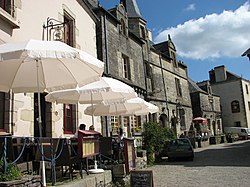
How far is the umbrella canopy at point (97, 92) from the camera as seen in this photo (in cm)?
672

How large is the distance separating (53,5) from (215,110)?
3132 cm

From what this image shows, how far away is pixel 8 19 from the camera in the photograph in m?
7.05

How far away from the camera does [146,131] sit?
44.7 feet

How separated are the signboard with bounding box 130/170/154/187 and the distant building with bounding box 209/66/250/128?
128 feet

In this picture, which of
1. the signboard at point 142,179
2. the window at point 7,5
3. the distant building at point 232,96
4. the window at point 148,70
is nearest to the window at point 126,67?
the window at point 148,70

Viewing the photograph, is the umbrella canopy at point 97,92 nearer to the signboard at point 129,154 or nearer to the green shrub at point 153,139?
the signboard at point 129,154

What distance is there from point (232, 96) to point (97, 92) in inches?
1561

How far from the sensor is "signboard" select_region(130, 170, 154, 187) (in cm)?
528

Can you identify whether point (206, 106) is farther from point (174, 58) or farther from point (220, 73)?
point (220, 73)

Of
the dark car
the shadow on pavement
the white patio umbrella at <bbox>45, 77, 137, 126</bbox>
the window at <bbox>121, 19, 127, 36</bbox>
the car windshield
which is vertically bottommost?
the shadow on pavement

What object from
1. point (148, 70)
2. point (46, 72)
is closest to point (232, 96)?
point (148, 70)

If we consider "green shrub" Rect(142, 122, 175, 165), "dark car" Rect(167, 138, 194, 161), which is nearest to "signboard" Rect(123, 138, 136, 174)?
"green shrub" Rect(142, 122, 175, 165)

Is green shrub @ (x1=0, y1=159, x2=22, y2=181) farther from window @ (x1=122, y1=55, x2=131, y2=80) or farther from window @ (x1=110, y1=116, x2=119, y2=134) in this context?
window @ (x1=122, y1=55, x2=131, y2=80)

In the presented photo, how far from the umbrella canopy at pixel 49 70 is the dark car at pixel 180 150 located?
9.30 meters
